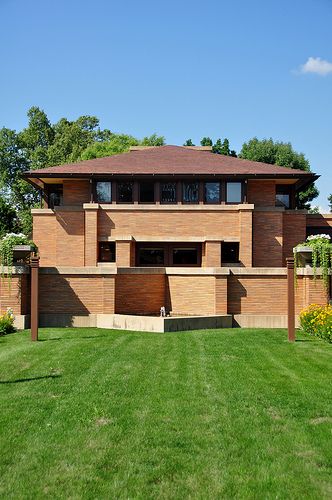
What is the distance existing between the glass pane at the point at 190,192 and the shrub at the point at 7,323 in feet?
41.8

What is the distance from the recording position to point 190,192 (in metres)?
27.8

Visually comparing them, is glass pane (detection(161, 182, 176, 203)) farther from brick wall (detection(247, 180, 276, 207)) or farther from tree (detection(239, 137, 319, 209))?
tree (detection(239, 137, 319, 209))

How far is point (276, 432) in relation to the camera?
7133mm

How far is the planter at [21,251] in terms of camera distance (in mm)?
18344

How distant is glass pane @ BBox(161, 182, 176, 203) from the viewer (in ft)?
91.0

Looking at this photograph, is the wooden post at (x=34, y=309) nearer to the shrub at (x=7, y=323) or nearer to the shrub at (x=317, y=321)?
the shrub at (x=7, y=323)

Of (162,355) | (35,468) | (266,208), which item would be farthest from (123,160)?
(35,468)

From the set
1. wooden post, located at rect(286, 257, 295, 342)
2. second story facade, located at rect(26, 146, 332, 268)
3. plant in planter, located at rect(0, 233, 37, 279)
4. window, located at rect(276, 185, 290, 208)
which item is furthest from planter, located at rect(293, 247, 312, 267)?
window, located at rect(276, 185, 290, 208)

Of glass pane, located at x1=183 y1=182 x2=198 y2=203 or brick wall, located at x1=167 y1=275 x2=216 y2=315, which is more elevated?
glass pane, located at x1=183 y1=182 x2=198 y2=203

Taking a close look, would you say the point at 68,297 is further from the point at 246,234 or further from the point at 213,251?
the point at 246,234

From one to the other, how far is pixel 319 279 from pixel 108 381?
1090 centimetres

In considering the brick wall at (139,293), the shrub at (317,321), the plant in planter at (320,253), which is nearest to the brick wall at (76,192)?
the brick wall at (139,293)

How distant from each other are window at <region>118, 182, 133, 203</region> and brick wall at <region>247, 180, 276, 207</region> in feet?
21.6

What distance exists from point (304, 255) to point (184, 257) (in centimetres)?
1019
